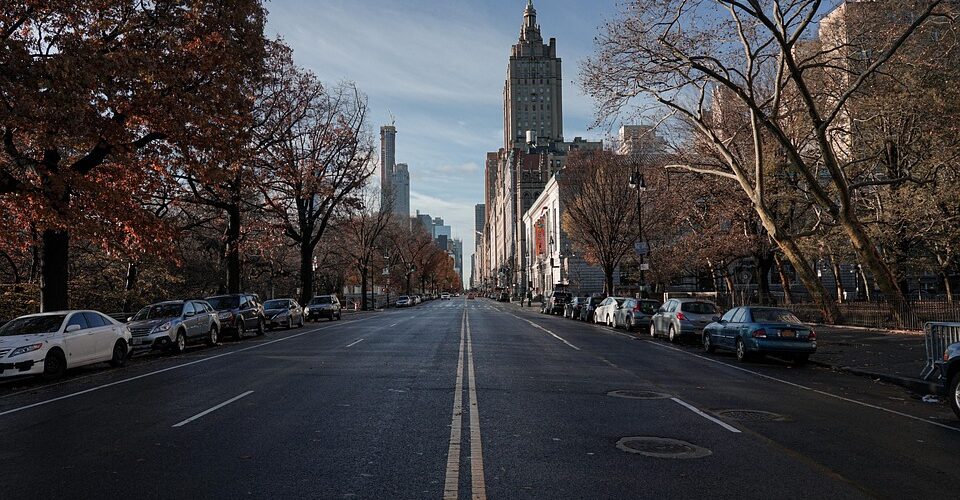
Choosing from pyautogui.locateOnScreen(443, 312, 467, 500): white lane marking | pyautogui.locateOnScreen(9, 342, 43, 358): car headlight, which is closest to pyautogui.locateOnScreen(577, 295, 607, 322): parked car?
pyautogui.locateOnScreen(443, 312, 467, 500): white lane marking

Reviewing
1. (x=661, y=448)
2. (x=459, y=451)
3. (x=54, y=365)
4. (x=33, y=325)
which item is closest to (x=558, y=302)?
(x=33, y=325)

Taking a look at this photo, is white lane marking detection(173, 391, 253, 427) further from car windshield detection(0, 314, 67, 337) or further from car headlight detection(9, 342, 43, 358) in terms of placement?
car windshield detection(0, 314, 67, 337)

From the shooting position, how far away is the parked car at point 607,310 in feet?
112

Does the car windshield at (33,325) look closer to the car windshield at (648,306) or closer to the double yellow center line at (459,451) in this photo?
the double yellow center line at (459,451)

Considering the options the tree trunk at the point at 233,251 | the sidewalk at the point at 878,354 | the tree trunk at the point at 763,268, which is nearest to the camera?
the sidewalk at the point at 878,354

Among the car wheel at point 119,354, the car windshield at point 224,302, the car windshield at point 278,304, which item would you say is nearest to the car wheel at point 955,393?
the car wheel at point 119,354

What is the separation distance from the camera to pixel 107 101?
18.2m

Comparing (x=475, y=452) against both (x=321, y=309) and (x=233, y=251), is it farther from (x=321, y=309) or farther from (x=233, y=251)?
(x=321, y=309)

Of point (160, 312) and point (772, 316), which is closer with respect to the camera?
point (772, 316)

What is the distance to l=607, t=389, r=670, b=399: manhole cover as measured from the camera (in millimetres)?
11219

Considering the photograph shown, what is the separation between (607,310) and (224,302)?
18679 millimetres

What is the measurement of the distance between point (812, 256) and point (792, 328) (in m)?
22.0

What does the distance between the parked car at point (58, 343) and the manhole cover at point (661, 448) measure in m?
12.3

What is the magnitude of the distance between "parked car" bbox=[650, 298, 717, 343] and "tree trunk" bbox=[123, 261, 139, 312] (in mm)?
24075
